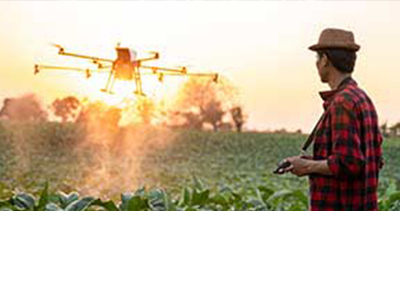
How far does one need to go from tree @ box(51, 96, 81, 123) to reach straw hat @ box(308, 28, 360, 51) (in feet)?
3.42

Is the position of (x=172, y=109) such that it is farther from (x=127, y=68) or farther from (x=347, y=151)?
(x=347, y=151)

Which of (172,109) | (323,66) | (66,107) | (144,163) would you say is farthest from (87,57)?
(323,66)

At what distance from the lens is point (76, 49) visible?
3.27 metres

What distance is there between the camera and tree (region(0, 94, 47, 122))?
3307mm

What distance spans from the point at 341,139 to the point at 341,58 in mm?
227

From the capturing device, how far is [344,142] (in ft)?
8.39

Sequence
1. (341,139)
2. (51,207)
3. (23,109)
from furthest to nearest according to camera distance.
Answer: (23,109) → (51,207) → (341,139)

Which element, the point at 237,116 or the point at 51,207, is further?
the point at 237,116

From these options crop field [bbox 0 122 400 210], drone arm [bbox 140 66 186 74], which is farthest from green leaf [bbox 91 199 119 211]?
drone arm [bbox 140 66 186 74]
